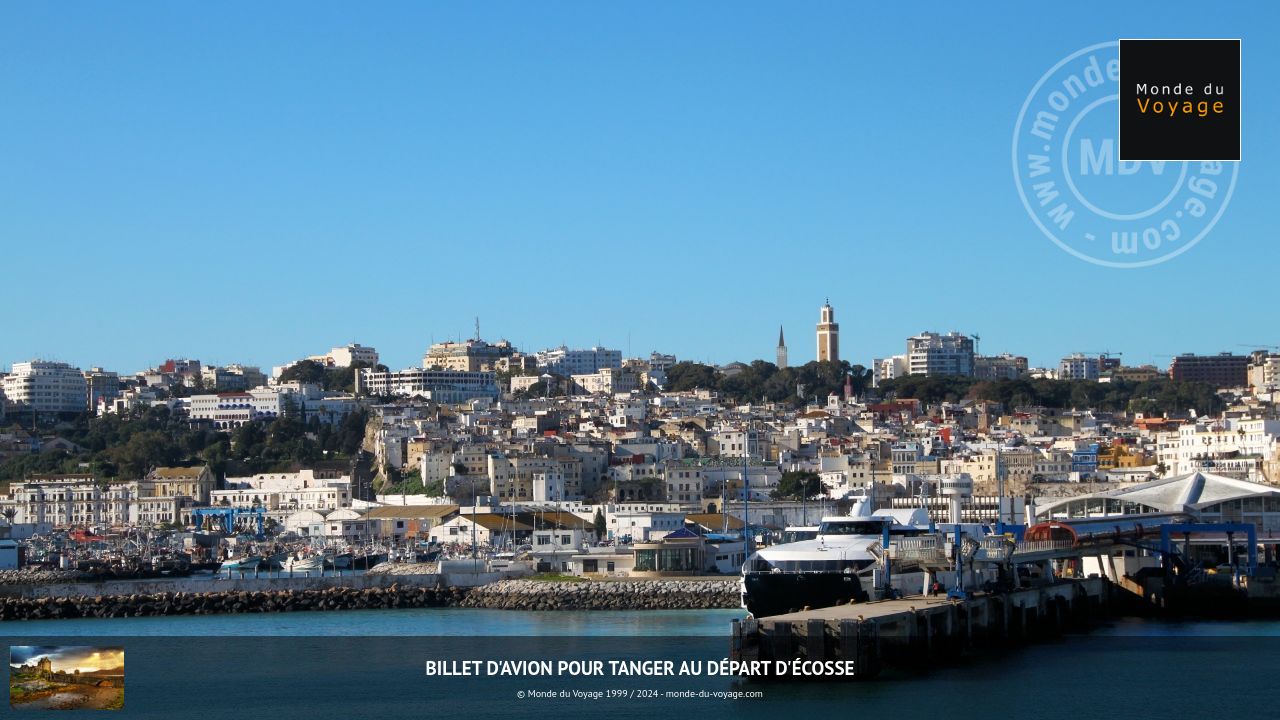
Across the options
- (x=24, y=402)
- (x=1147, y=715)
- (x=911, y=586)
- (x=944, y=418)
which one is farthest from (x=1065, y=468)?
(x=24, y=402)

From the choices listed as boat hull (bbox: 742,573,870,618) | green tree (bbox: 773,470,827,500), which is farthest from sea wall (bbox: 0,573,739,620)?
green tree (bbox: 773,470,827,500)

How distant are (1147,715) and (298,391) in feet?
318

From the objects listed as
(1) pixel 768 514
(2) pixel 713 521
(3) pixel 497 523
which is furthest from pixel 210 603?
(1) pixel 768 514

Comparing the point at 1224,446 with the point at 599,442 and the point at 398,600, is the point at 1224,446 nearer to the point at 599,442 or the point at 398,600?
the point at 599,442

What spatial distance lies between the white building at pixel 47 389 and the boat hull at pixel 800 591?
10407cm

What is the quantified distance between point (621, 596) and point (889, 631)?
17117 millimetres

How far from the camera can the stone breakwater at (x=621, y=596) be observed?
4309 centimetres

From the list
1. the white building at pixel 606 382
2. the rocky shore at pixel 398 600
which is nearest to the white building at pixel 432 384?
the white building at pixel 606 382

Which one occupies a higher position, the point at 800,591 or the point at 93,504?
the point at 800,591

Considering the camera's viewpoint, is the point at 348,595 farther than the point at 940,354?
No

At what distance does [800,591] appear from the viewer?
3077cm

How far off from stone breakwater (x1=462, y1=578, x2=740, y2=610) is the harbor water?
322 cm

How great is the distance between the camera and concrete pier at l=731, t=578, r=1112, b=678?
2647 cm

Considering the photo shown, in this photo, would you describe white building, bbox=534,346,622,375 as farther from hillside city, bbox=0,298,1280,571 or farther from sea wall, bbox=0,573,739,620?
sea wall, bbox=0,573,739,620
